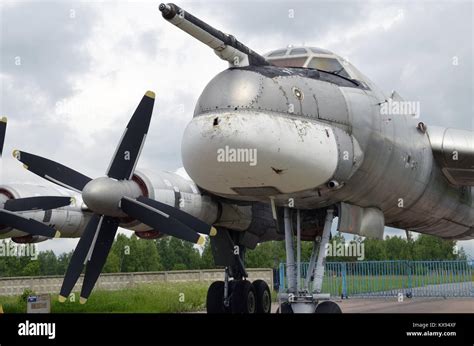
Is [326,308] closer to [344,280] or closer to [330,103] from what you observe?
[330,103]

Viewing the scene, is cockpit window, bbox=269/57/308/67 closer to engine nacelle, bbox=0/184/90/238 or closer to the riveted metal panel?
the riveted metal panel

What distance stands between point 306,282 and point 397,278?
21.4 meters

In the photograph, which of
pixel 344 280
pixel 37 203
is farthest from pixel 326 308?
pixel 344 280

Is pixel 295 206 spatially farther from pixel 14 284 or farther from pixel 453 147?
pixel 14 284

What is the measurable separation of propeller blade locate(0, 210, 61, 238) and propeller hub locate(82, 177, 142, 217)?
3451 millimetres

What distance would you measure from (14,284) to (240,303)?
16.6m

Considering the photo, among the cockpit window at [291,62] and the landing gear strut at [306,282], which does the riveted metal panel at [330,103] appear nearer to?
the cockpit window at [291,62]

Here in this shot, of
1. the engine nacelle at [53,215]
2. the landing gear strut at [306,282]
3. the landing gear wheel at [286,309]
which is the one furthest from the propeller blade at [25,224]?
the landing gear wheel at [286,309]

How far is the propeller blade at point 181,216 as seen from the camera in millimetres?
9898

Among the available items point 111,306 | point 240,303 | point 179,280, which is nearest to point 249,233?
point 240,303

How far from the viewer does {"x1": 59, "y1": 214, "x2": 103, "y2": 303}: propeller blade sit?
34.1ft

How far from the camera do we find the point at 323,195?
8.45 m

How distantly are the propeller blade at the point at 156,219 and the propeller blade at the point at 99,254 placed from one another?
714mm

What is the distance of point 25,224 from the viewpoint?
1338 centimetres
